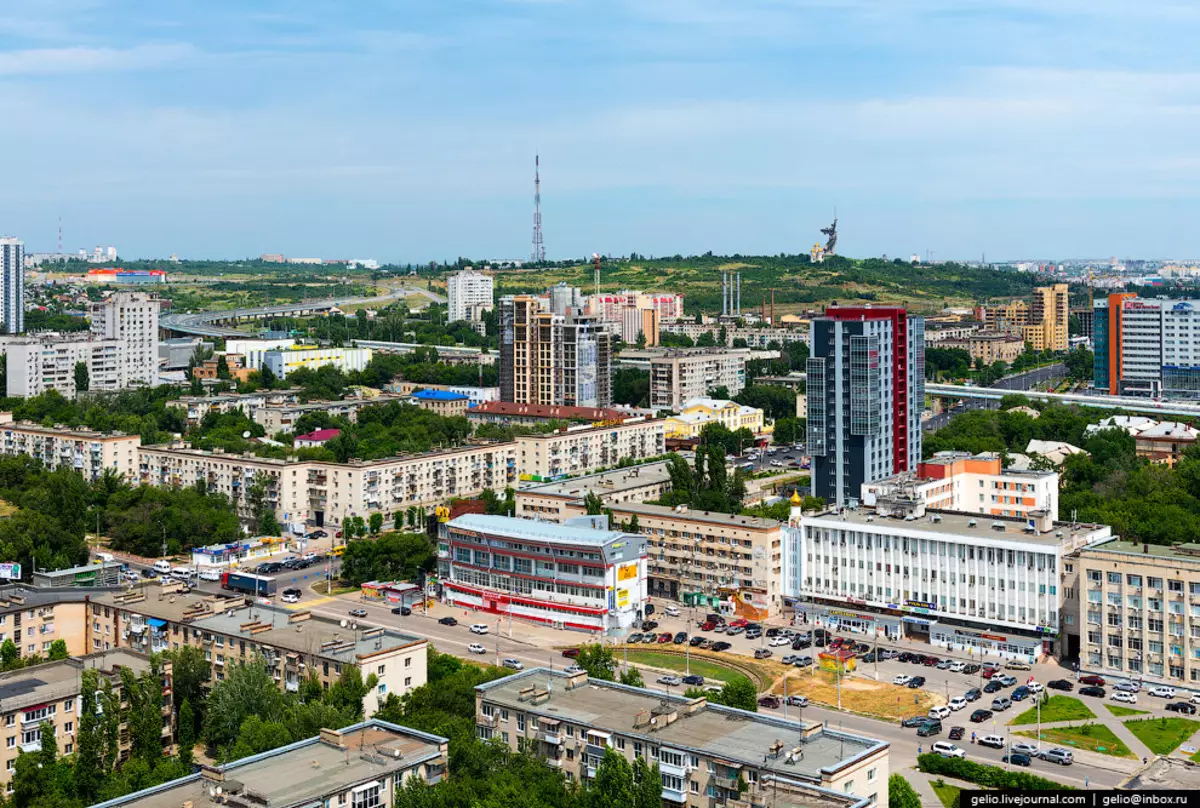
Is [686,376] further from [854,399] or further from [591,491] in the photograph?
[591,491]

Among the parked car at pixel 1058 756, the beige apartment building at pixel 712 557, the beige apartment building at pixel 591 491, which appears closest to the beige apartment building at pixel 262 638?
the parked car at pixel 1058 756

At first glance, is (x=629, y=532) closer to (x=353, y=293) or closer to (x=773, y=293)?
(x=773, y=293)

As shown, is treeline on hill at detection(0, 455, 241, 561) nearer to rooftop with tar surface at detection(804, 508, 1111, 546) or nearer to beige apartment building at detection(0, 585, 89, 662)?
beige apartment building at detection(0, 585, 89, 662)

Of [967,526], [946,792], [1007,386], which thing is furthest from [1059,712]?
[1007,386]

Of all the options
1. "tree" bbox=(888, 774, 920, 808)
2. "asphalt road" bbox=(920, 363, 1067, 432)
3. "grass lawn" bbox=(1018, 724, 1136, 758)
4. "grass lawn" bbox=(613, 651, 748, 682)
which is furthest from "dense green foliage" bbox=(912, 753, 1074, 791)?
"asphalt road" bbox=(920, 363, 1067, 432)

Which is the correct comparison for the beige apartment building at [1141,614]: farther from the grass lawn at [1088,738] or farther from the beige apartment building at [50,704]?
the beige apartment building at [50,704]
